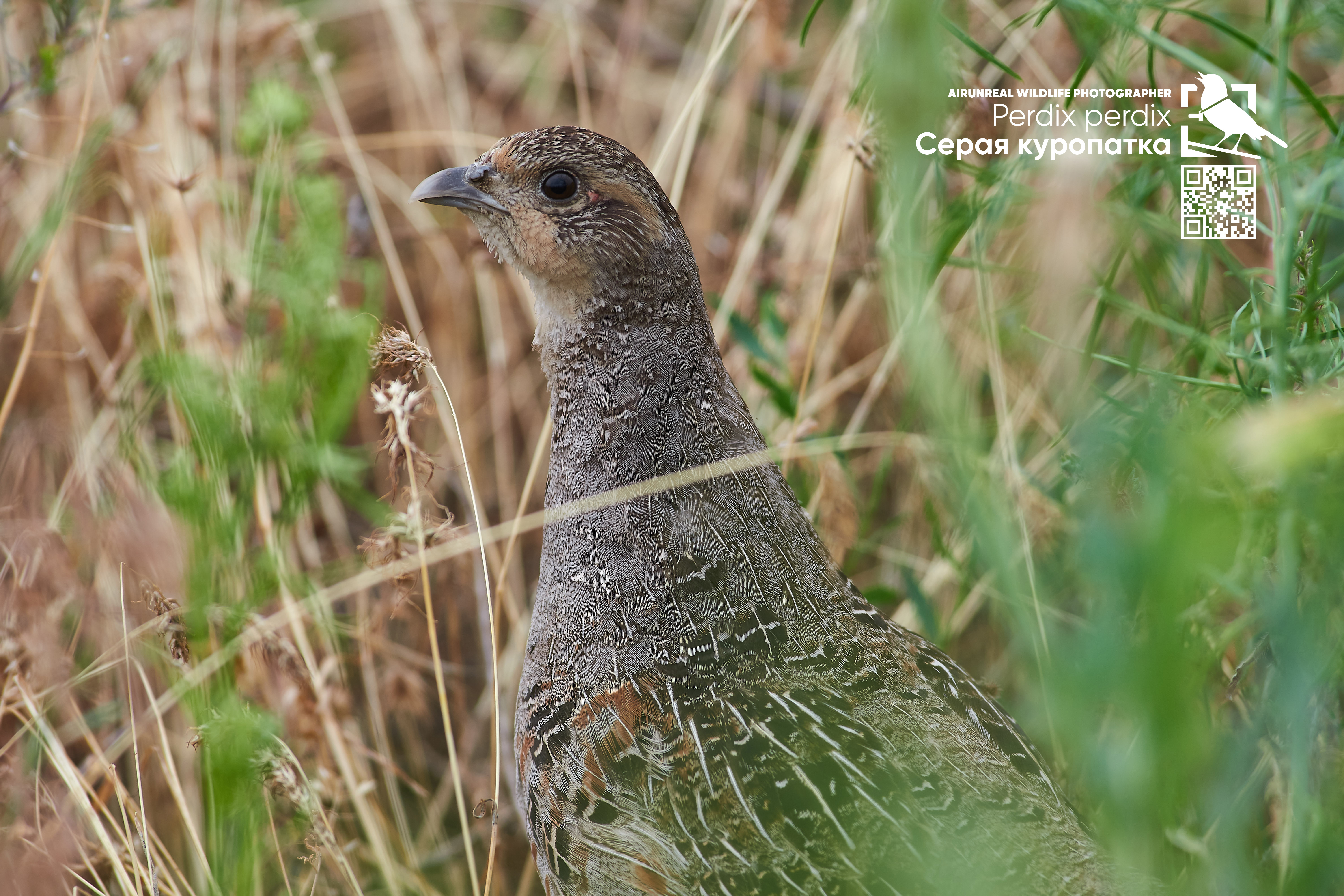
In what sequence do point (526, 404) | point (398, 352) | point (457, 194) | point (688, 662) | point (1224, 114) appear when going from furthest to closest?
point (526, 404) < point (457, 194) < point (1224, 114) < point (688, 662) < point (398, 352)

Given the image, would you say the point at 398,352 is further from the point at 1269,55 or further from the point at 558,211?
the point at 1269,55

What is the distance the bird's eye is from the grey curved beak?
131 mm

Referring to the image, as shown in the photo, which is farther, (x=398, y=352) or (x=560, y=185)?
(x=560, y=185)

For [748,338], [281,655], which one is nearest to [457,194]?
[748,338]

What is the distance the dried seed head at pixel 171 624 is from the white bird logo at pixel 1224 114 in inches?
96.8

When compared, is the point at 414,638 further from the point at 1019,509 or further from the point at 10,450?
the point at 1019,509

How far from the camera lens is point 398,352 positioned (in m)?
2.04

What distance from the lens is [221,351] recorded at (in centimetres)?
350

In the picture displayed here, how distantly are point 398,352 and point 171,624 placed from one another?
732 millimetres

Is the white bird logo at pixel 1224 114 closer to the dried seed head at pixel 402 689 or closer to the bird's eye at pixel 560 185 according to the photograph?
the bird's eye at pixel 560 185

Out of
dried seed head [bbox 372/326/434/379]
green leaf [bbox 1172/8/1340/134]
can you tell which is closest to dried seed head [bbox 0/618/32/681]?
dried seed head [bbox 372/326/434/379]

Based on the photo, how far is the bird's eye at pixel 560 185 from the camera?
2625 mm

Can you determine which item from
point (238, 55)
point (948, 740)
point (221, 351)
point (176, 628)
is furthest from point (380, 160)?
point (948, 740)

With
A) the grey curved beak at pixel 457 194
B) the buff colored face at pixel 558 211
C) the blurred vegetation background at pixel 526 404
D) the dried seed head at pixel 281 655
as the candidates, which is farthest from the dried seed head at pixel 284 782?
the grey curved beak at pixel 457 194
